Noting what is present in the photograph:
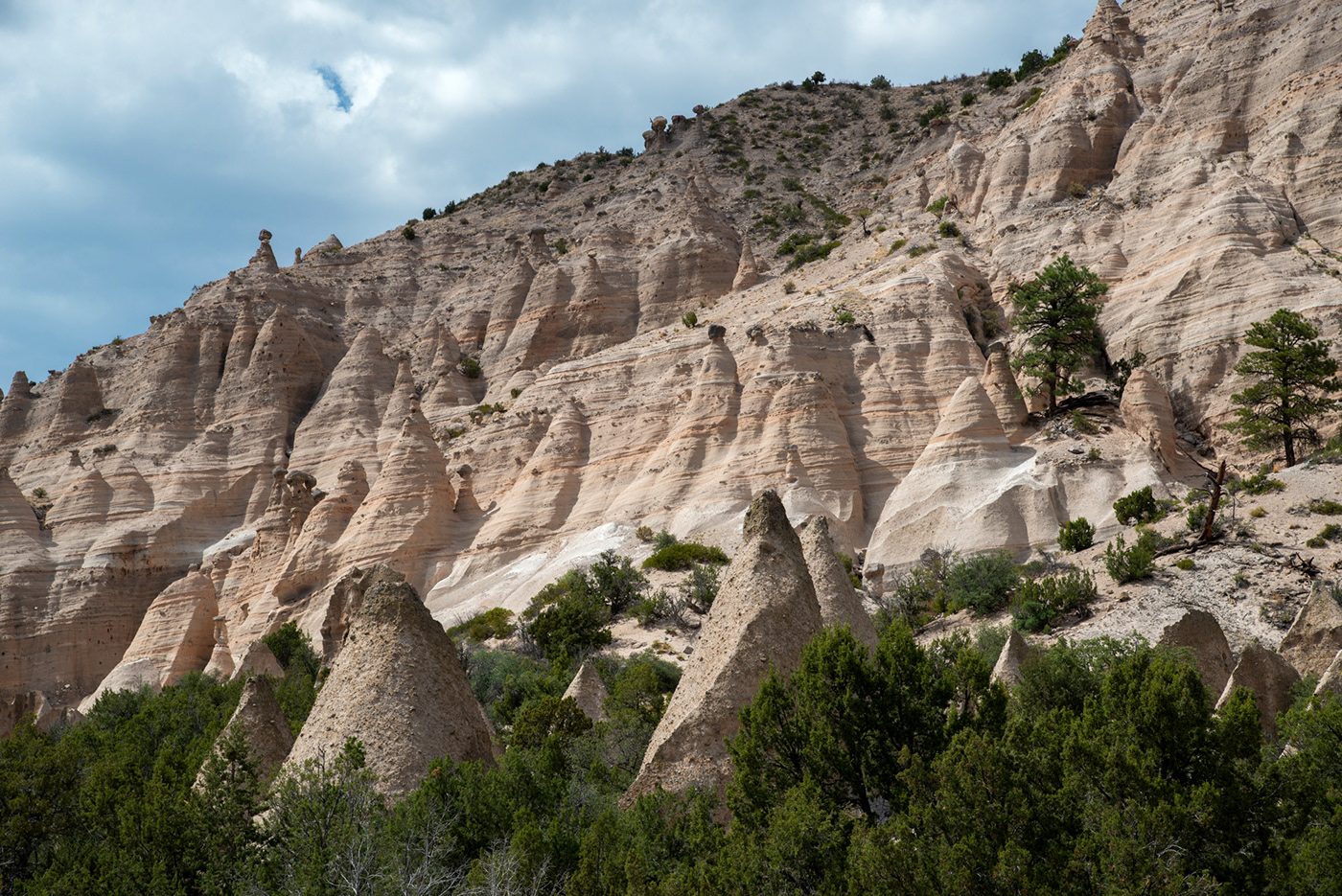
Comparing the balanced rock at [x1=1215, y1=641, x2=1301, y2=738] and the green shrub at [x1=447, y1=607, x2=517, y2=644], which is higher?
the green shrub at [x1=447, y1=607, x2=517, y2=644]

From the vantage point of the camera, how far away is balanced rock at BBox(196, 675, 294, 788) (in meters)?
14.3

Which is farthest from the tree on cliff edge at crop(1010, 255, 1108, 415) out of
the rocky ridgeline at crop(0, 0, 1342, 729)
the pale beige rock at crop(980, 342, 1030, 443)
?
the rocky ridgeline at crop(0, 0, 1342, 729)

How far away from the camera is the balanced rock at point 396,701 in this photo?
1194 cm

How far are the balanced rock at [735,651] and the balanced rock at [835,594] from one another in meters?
2.30

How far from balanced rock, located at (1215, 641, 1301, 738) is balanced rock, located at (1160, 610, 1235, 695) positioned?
1.58 meters

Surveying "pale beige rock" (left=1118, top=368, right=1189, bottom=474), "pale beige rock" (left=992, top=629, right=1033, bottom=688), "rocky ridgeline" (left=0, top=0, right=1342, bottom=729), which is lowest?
"pale beige rock" (left=992, top=629, right=1033, bottom=688)

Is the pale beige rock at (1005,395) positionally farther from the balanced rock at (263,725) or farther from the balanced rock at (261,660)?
the balanced rock at (263,725)

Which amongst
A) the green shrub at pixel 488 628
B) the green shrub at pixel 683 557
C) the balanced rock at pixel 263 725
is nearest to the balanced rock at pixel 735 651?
the balanced rock at pixel 263 725

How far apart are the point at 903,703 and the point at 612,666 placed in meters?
15.1

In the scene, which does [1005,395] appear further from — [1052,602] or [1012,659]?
[1012,659]

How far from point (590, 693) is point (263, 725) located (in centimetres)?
733

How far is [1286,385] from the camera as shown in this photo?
3206 centimetres

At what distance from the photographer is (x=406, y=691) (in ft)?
40.7

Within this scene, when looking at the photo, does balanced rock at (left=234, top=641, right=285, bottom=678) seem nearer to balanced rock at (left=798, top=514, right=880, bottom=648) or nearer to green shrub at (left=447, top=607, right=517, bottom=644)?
green shrub at (left=447, top=607, right=517, bottom=644)
